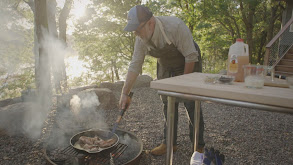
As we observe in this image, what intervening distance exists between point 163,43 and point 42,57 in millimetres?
4067

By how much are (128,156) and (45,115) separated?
2.68 meters

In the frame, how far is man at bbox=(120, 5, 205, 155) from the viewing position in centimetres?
208

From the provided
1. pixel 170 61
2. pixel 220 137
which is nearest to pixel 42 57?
pixel 170 61

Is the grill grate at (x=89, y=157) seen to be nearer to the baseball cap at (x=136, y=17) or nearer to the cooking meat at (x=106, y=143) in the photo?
the cooking meat at (x=106, y=143)

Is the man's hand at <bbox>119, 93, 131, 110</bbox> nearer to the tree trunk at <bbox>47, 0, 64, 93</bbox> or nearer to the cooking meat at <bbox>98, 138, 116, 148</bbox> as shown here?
the cooking meat at <bbox>98, 138, 116, 148</bbox>

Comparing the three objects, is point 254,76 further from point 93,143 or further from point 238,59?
point 93,143

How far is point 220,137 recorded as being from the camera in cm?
349

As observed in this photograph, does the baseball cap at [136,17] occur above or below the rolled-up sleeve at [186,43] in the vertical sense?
above

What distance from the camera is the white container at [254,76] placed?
1.30 meters

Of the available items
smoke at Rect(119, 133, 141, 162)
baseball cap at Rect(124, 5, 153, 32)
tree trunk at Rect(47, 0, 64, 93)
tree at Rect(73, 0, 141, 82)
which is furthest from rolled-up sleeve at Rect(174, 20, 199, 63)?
tree at Rect(73, 0, 141, 82)

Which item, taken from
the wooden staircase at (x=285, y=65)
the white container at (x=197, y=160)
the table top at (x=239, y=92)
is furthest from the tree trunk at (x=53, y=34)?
the wooden staircase at (x=285, y=65)

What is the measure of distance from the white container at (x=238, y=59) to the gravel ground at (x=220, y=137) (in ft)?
5.48

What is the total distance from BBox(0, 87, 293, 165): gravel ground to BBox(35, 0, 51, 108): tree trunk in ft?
4.23

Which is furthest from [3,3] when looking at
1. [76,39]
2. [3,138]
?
[3,138]
